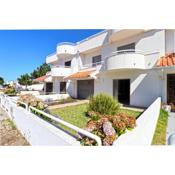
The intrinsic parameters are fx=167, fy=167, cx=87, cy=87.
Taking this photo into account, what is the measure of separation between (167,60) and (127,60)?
2551mm

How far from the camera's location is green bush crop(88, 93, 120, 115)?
987 centimetres

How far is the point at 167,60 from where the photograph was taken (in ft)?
34.4

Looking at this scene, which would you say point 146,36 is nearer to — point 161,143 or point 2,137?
point 161,143

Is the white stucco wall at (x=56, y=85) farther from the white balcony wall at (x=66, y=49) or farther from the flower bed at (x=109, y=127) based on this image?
the flower bed at (x=109, y=127)

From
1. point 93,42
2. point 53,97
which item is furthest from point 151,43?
point 53,97

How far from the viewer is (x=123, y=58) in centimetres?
1194

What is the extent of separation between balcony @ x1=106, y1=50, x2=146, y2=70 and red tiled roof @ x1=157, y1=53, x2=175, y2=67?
3.76ft

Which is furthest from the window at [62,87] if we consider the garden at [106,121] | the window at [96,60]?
the garden at [106,121]

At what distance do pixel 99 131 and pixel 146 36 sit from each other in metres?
10.00

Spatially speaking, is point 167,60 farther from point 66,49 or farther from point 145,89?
point 66,49

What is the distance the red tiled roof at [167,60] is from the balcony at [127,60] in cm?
115
